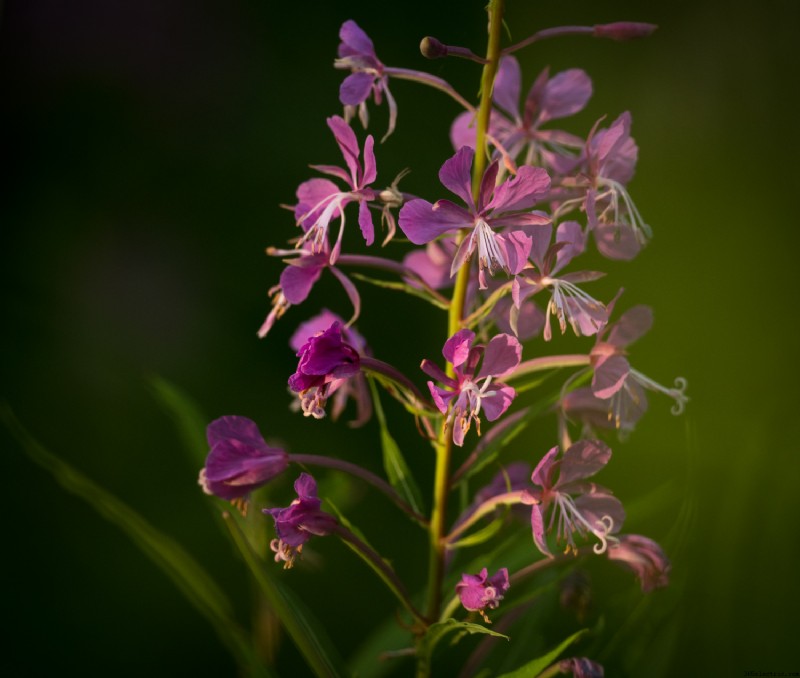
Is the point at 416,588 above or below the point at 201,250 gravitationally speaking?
below

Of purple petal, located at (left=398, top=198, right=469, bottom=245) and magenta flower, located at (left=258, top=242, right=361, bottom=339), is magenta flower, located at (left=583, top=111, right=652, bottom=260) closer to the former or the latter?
purple petal, located at (left=398, top=198, right=469, bottom=245)

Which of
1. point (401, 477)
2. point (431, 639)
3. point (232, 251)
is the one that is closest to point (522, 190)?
point (401, 477)

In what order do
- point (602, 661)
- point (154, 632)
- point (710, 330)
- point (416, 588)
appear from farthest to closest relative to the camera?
point (710, 330) → point (154, 632) → point (416, 588) → point (602, 661)

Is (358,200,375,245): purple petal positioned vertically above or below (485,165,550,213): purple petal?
below

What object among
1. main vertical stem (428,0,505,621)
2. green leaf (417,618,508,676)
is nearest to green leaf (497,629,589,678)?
green leaf (417,618,508,676)

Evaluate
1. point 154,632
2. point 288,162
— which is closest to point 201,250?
point 288,162

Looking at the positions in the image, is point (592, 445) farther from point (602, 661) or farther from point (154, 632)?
point (154, 632)

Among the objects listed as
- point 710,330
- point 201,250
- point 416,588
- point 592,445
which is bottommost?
point 416,588
